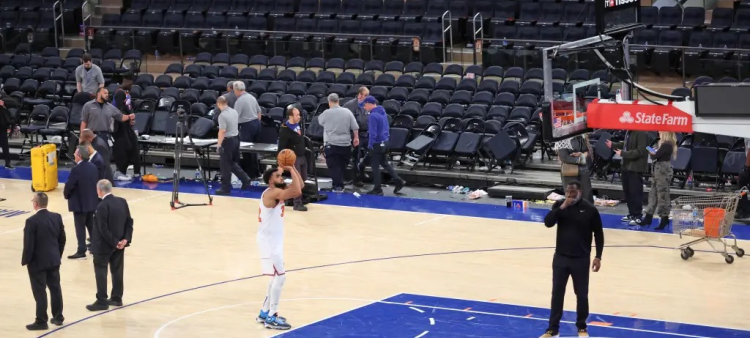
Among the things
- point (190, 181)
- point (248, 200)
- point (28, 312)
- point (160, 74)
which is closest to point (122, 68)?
point (160, 74)

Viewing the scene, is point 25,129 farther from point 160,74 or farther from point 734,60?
point 734,60

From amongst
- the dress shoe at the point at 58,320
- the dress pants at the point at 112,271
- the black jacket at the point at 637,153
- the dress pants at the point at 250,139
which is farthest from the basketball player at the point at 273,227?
the dress pants at the point at 250,139

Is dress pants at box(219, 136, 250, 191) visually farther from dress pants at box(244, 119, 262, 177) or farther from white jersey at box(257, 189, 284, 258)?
white jersey at box(257, 189, 284, 258)

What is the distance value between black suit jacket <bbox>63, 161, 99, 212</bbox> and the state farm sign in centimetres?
663

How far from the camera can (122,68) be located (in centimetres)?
2847

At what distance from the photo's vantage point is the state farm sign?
40.0 feet

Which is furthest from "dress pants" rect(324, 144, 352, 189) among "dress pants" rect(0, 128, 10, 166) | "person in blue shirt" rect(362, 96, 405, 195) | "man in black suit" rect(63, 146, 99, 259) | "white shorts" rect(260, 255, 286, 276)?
"white shorts" rect(260, 255, 286, 276)

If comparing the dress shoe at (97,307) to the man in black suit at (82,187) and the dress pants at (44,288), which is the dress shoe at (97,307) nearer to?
the dress pants at (44,288)

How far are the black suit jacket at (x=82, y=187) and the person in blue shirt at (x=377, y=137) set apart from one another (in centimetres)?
610

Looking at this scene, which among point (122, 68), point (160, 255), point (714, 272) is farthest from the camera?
point (122, 68)

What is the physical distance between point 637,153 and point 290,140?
17.8ft

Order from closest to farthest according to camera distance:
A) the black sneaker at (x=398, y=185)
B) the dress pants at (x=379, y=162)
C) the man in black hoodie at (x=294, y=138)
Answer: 1. the man in black hoodie at (x=294, y=138)
2. the dress pants at (x=379, y=162)
3. the black sneaker at (x=398, y=185)

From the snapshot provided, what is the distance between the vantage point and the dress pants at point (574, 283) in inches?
496

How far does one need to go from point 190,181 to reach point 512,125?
600 centimetres
